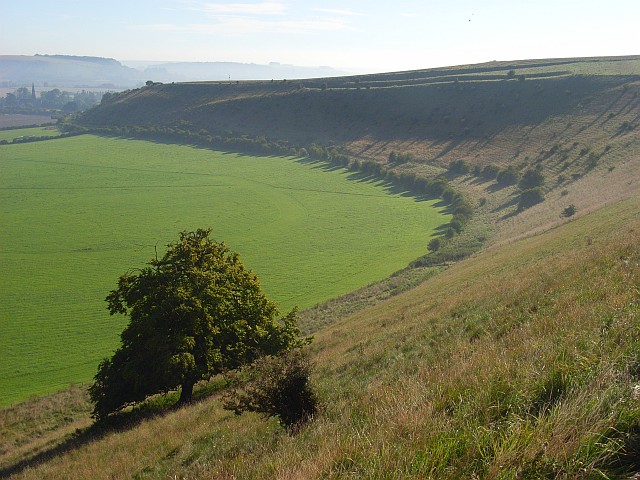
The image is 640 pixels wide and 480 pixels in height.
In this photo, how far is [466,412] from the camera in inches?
238

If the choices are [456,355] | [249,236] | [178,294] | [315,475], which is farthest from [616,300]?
[249,236]

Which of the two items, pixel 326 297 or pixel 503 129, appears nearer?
pixel 326 297

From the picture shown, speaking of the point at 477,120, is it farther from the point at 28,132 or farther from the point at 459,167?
the point at 28,132

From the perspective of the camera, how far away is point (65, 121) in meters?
195

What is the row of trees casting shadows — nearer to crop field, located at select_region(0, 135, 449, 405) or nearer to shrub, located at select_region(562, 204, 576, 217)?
crop field, located at select_region(0, 135, 449, 405)

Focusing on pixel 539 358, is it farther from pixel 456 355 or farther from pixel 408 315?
pixel 408 315

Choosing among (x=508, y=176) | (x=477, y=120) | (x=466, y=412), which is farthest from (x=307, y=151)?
(x=466, y=412)

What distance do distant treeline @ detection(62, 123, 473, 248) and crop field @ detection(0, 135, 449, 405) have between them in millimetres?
3821

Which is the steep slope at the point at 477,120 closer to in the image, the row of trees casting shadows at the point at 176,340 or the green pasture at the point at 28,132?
the green pasture at the point at 28,132

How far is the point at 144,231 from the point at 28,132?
447 feet

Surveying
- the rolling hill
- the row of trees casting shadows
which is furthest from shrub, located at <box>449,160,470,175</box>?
the row of trees casting shadows

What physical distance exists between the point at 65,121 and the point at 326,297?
616 feet

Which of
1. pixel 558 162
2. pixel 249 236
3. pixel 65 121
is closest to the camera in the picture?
pixel 249 236

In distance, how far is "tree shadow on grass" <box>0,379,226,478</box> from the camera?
17.1 metres
